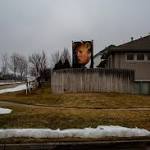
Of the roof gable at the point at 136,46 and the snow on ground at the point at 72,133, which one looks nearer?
the snow on ground at the point at 72,133

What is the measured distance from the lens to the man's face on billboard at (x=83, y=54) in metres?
39.6

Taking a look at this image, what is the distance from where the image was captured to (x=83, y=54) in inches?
1564

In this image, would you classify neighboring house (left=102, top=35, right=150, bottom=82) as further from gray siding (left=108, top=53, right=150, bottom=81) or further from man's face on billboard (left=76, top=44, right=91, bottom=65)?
man's face on billboard (left=76, top=44, right=91, bottom=65)

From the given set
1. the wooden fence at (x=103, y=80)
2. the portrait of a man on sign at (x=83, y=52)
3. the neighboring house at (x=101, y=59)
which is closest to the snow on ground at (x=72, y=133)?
the wooden fence at (x=103, y=80)

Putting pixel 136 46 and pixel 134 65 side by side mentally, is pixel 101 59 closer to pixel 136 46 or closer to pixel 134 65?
pixel 136 46

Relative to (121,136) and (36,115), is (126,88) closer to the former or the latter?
(36,115)

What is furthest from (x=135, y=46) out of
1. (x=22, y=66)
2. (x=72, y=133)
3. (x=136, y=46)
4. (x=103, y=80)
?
(x=22, y=66)

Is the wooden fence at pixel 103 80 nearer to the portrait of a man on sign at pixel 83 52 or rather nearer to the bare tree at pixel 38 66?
the portrait of a man on sign at pixel 83 52

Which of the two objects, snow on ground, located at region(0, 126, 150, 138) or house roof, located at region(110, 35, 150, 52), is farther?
house roof, located at region(110, 35, 150, 52)

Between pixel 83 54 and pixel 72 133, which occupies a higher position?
pixel 83 54

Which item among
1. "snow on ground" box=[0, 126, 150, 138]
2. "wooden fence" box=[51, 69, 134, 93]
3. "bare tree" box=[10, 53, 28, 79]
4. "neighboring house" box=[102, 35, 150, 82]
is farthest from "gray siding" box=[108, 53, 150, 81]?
"bare tree" box=[10, 53, 28, 79]

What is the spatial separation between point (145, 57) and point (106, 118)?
24288 millimetres

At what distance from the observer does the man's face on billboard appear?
3958cm

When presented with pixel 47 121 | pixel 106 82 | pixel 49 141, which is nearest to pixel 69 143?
pixel 49 141
